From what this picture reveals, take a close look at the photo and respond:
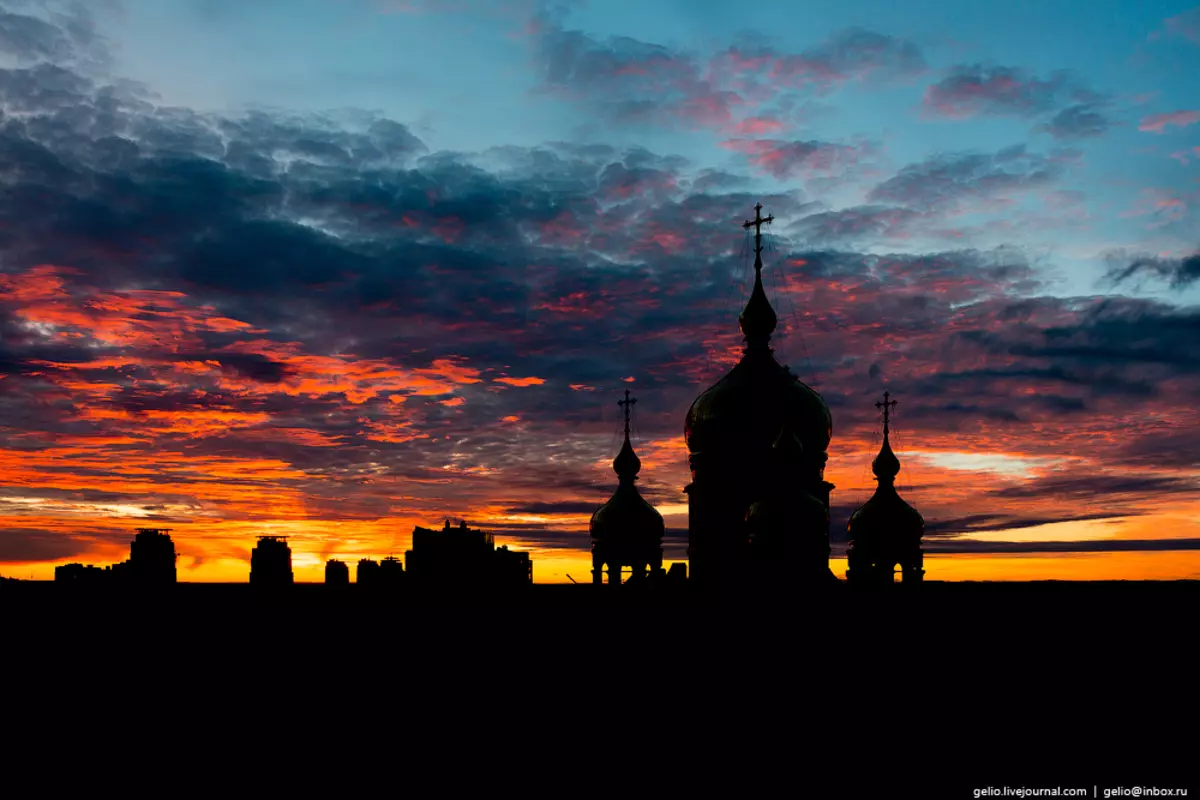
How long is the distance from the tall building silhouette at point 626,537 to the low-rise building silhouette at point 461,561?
4.14 metres

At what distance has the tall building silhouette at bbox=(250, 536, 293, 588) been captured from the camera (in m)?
51.0

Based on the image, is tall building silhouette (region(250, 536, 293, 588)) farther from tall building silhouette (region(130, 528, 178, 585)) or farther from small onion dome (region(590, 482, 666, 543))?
small onion dome (region(590, 482, 666, 543))

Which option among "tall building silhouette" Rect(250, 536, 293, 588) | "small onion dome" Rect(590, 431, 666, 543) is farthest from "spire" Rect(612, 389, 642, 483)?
"tall building silhouette" Rect(250, 536, 293, 588)

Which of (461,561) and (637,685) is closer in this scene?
(637,685)

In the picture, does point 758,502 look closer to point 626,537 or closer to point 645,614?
point 645,614

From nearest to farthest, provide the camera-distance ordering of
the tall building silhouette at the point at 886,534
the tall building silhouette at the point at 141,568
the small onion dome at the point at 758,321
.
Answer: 1. the tall building silhouette at the point at 141,568
2. the small onion dome at the point at 758,321
3. the tall building silhouette at the point at 886,534

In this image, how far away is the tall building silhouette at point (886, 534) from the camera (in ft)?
201

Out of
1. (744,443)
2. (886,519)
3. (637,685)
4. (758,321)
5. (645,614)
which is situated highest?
(758,321)

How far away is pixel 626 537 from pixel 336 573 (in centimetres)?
1370

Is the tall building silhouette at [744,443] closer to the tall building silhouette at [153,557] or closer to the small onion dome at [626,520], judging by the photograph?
the small onion dome at [626,520]

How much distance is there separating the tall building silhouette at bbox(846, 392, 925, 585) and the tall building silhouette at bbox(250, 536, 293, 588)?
26.8 metres

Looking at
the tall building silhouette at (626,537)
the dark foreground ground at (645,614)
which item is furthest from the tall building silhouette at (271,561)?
the tall building silhouette at (626,537)

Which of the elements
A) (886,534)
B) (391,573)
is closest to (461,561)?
(391,573)

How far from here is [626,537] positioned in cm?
5953
